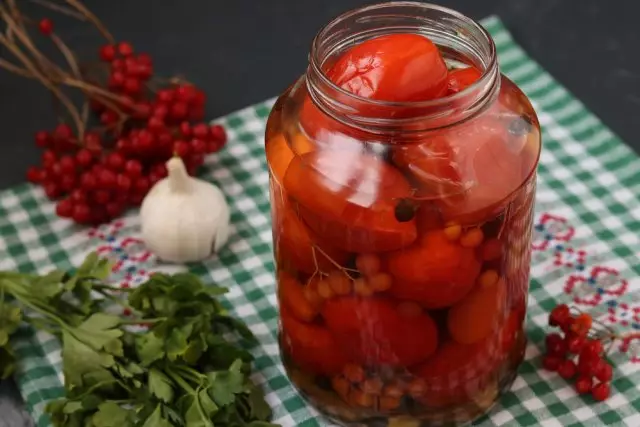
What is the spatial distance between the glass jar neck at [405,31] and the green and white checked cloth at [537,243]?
0.28 m

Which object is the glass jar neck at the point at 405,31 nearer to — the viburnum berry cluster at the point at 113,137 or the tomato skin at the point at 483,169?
the tomato skin at the point at 483,169

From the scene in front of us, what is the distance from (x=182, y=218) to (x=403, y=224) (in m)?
0.34

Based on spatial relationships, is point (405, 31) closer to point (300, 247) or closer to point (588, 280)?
point (300, 247)

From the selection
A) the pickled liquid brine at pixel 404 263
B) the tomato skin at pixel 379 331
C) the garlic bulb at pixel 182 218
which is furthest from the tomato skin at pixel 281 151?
the garlic bulb at pixel 182 218

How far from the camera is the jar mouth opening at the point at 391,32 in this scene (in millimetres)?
722

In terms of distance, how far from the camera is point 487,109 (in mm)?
771

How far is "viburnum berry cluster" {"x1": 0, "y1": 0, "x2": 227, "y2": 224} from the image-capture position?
1.08 meters

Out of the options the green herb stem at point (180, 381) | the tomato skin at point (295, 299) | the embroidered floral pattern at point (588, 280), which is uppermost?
the tomato skin at point (295, 299)

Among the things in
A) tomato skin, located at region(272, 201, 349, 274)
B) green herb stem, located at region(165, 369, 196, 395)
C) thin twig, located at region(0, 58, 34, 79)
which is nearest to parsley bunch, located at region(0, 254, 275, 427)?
green herb stem, located at region(165, 369, 196, 395)

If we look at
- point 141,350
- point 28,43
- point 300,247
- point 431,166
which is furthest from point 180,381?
point 28,43

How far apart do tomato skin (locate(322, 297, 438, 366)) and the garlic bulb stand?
25 cm

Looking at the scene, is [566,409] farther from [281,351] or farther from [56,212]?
[56,212]

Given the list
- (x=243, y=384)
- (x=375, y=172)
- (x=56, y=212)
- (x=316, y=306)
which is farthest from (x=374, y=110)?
(x=56, y=212)

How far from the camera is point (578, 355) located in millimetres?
933
